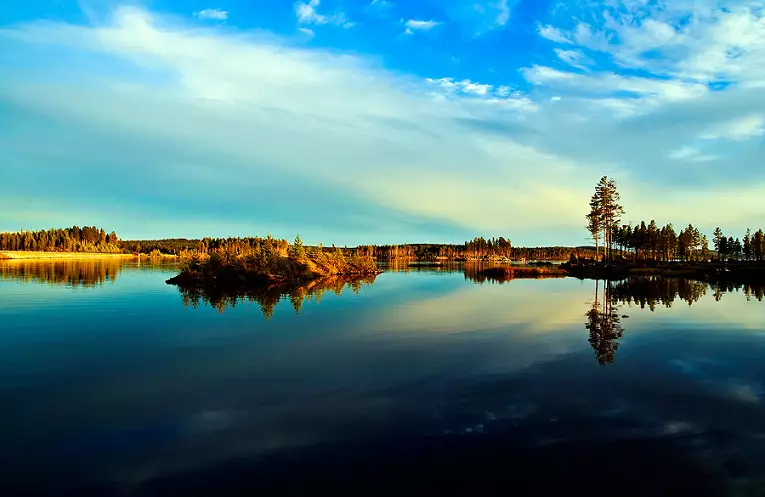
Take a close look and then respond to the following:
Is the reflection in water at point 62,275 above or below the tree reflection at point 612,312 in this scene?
above

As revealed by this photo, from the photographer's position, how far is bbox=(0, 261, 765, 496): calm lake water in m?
7.77

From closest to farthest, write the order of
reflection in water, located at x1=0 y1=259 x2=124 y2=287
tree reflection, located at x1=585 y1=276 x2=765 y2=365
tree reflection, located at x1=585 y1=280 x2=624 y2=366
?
1. tree reflection, located at x1=585 y1=280 x2=624 y2=366
2. tree reflection, located at x1=585 y1=276 x2=765 y2=365
3. reflection in water, located at x1=0 y1=259 x2=124 y2=287

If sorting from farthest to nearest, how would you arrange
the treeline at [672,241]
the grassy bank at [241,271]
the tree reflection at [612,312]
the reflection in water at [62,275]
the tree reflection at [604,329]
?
the treeline at [672,241]
the reflection in water at [62,275]
the grassy bank at [241,271]
the tree reflection at [612,312]
the tree reflection at [604,329]

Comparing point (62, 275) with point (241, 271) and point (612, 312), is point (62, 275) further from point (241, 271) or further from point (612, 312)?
point (612, 312)

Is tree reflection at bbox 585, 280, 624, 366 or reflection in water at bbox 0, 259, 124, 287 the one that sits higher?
reflection in water at bbox 0, 259, 124, 287

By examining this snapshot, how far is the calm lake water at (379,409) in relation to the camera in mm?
7766

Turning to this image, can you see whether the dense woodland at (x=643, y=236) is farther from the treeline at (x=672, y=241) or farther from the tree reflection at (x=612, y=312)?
the tree reflection at (x=612, y=312)

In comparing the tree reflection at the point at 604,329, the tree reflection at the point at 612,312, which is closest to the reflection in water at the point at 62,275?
the tree reflection at the point at 604,329

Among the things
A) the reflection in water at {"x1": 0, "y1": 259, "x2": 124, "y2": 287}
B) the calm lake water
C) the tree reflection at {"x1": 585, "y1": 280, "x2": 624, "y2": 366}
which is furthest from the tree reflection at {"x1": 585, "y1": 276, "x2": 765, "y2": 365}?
the reflection in water at {"x1": 0, "y1": 259, "x2": 124, "y2": 287}

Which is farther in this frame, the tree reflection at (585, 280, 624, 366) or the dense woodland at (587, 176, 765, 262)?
the dense woodland at (587, 176, 765, 262)

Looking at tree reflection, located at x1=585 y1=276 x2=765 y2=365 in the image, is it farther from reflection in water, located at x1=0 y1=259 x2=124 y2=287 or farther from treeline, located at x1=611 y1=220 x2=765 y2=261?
treeline, located at x1=611 y1=220 x2=765 y2=261

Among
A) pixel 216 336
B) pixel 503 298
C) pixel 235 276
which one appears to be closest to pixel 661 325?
pixel 503 298

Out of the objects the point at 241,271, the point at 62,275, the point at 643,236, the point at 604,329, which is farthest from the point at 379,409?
the point at 643,236

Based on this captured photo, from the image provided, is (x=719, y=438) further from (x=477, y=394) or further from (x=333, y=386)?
(x=333, y=386)
